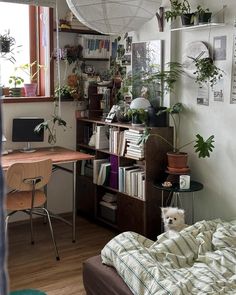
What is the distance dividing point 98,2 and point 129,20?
0.19 metres

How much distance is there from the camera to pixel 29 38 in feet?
14.3

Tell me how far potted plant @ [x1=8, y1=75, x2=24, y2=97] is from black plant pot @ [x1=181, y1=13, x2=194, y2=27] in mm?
1779

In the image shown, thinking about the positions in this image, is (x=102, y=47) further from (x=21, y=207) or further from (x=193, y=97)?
(x=21, y=207)

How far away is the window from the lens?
13.8 ft

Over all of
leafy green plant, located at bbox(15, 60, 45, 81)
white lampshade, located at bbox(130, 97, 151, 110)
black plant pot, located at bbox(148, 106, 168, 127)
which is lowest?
black plant pot, located at bbox(148, 106, 168, 127)

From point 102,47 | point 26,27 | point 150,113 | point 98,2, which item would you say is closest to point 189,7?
point 150,113

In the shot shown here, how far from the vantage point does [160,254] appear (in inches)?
104

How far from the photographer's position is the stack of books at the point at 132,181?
3.69m

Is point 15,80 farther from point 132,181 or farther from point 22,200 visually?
point 132,181

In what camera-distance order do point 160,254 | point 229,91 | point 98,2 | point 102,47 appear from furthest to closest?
1. point 102,47
2. point 229,91
3. point 160,254
4. point 98,2

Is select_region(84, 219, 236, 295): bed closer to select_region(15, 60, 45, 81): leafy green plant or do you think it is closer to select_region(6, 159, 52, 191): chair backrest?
select_region(6, 159, 52, 191): chair backrest

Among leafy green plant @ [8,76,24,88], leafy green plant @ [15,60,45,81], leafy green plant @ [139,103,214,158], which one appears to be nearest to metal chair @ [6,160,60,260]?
leafy green plant @ [139,103,214,158]

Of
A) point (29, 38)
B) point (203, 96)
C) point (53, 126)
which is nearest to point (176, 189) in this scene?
point (203, 96)

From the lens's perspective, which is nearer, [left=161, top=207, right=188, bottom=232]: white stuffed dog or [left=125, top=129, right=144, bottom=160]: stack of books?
[left=161, top=207, right=188, bottom=232]: white stuffed dog
